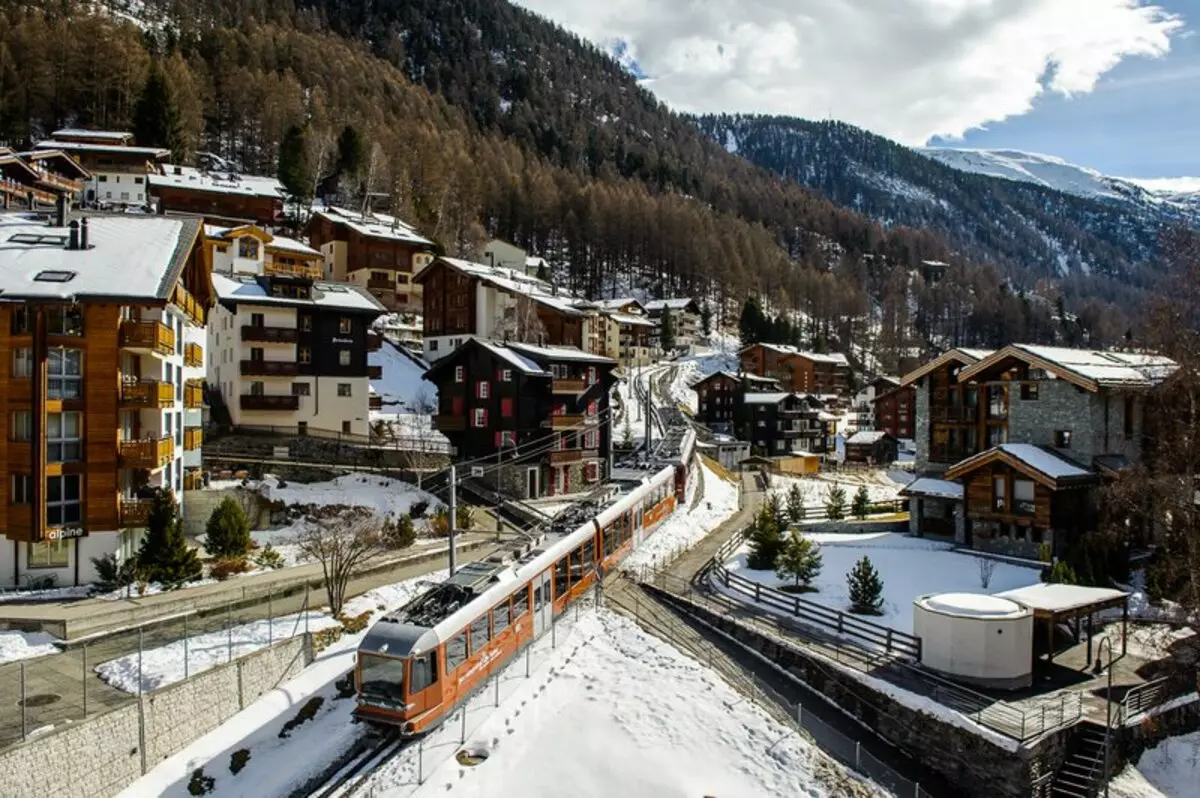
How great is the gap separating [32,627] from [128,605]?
2.26m

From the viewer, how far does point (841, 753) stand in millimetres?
17594

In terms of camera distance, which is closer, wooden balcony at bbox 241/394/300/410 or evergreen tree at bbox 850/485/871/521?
wooden balcony at bbox 241/394/300/410

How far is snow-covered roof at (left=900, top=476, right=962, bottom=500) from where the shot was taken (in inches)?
1262

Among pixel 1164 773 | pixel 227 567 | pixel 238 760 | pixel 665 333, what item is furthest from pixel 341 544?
pixel 665 333

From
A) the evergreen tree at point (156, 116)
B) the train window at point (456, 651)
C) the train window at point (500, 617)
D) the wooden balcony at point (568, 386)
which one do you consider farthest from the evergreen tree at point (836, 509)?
the evergreen tree at point (156, 116)

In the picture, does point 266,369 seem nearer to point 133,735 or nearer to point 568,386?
point 568,386

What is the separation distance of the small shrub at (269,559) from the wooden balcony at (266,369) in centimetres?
1410

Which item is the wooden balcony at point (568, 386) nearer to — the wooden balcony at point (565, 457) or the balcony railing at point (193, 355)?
the wooden balcony at point (565, 457)

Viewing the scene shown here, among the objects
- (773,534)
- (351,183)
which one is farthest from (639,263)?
(773,534)

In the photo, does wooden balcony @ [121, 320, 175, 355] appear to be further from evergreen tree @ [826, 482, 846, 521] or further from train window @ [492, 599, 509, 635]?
evergreen tree @ [826, 482, 846, 521]

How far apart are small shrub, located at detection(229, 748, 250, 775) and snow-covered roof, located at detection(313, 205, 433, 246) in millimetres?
52052

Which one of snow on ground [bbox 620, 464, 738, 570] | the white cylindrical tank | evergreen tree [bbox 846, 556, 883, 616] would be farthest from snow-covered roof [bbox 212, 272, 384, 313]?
the white cylindrical tank

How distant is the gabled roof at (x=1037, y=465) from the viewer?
2802 cm

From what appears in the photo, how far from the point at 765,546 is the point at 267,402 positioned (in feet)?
78.6
